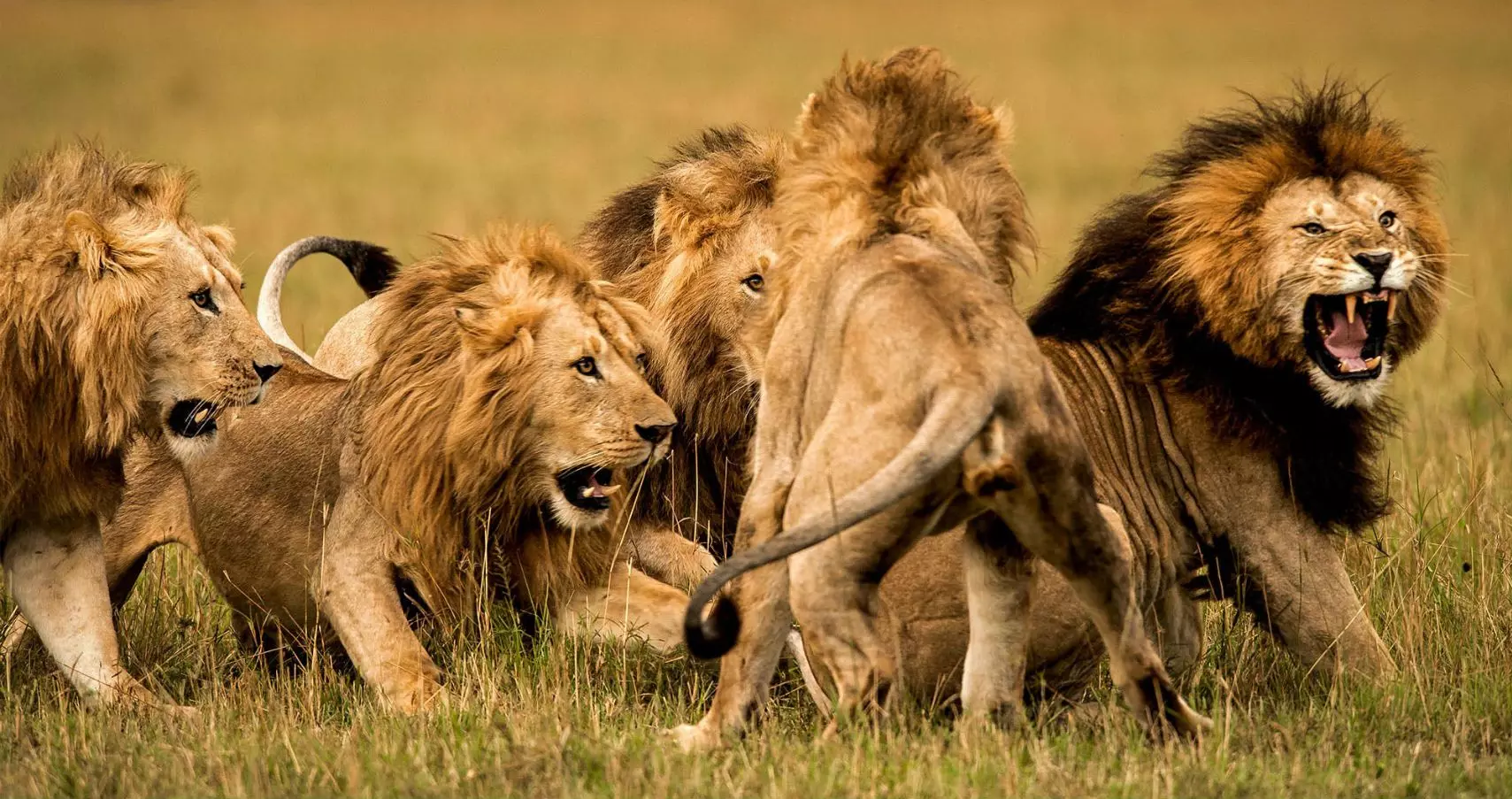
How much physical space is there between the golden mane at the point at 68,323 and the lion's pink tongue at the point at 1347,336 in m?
2.77

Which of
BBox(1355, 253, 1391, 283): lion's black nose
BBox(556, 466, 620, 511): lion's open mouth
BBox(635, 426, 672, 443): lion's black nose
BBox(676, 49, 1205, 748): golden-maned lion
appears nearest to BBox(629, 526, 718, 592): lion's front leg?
BBox(556, 466, 620, 511): lion's open mouth

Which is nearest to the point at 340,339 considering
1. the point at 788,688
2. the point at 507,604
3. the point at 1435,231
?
the point at 507,604

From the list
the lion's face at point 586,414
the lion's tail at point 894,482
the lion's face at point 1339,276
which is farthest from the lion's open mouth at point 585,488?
the lion's face at point 1339,276

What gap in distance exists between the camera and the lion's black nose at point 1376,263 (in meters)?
4.38

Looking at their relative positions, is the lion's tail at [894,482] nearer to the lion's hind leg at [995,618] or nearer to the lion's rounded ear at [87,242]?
the lion's hind leg at [995,618]

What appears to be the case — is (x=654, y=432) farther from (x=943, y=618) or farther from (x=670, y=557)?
(x=943, y=618)

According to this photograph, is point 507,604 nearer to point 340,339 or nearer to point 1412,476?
point 340,339

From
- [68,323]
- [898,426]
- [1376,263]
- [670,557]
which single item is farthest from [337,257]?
[1376,263]

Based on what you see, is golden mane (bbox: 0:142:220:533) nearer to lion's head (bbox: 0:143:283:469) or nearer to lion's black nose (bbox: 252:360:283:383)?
lion's head (bbox: 0:143:283:469)

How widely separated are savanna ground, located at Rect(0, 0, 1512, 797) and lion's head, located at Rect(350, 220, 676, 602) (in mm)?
353

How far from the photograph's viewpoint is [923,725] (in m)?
3.93

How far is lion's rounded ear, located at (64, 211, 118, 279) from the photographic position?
4.38m

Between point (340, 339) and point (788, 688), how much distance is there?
7.20 ft

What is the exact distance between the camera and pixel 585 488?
190 inches
